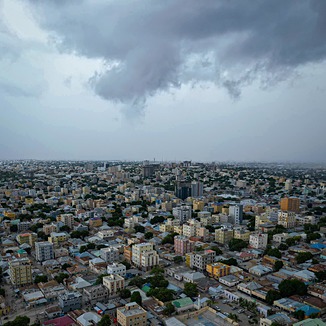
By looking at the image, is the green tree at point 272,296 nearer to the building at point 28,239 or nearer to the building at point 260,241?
the building at point 260,241

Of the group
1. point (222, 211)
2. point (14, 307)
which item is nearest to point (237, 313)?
point (14, 307)

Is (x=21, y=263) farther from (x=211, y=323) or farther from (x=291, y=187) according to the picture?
(x=291, y=187)

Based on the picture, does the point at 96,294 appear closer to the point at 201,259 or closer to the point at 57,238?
the point at 201,259

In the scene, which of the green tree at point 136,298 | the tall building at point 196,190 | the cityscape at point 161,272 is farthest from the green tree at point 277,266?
the tall building at point 196,190

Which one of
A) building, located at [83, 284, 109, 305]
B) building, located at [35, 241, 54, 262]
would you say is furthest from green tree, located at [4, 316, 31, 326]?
building, located at [35, 241, 54, 262]

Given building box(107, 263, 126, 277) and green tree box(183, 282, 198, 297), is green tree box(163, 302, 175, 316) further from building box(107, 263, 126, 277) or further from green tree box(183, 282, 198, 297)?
building box(107, 263, 126, 277)

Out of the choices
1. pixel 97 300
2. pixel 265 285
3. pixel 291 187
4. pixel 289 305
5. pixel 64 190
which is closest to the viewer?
pixel 289 305

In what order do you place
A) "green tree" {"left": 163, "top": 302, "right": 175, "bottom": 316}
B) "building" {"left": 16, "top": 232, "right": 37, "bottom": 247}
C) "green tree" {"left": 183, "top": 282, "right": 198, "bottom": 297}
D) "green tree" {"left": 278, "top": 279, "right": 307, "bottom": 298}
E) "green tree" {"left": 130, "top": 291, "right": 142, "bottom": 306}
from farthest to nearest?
1. "building" {"left": 16, "top": 232, "right": 37, "bottom": 247}
2. "green tree" {"left": 183, "top": 282, "right": 198, "bottom": 297}
3. "green tree" {"left": 278, "top": 279, "right": 307, "bottom": 298}
4. "green tree" {"left": 130, "top": 291, "right": 142, "bottom": 306}
5. "green tree" {"left": 163, "top": 302, "right": 175, "bottom": 316}
